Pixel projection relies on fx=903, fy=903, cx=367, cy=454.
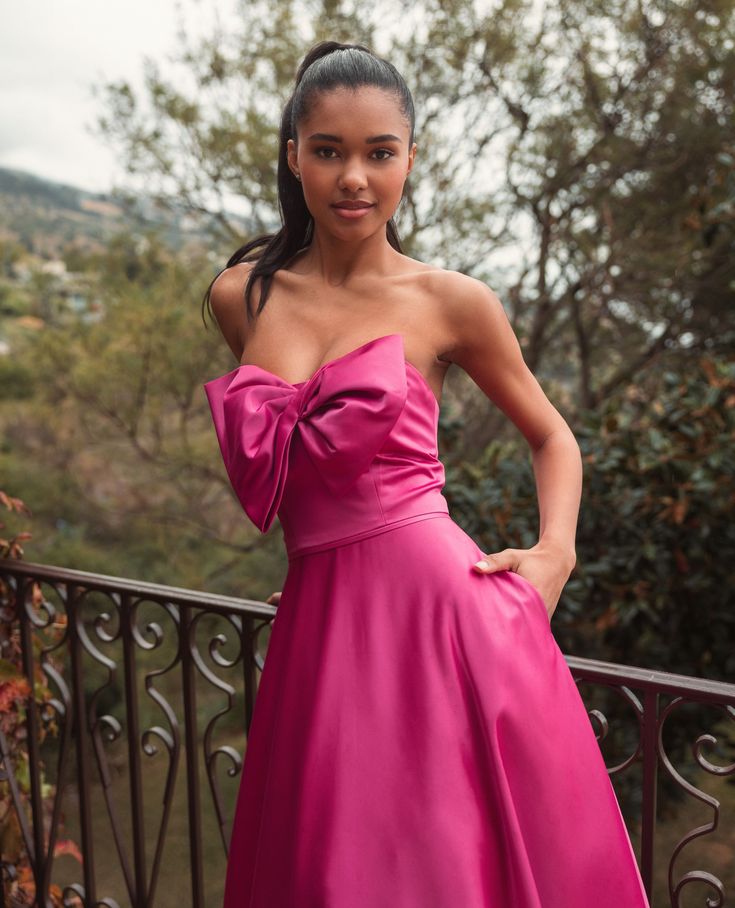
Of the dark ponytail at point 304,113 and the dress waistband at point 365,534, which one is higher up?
the dark ponytail at point 304,113

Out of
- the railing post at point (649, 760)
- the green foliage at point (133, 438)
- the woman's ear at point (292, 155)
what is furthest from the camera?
the green foliage at point (133, 438)

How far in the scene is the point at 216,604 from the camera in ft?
6.54

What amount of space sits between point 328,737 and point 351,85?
92cm

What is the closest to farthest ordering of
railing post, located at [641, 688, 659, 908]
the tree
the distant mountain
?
railing post, located at [641, 688, 659, 908], the tree, the distant mountain

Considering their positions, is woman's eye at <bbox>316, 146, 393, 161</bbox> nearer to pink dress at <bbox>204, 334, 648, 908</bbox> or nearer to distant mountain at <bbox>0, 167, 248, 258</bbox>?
pink dress at <bbox>204, 334, 648, 908</bbox>

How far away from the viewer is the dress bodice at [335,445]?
124 centimetres

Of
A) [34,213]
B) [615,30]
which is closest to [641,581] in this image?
[615,30]

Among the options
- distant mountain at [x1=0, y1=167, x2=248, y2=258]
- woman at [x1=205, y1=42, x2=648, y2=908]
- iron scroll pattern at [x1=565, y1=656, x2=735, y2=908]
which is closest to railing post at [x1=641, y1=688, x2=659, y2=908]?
iron scroll pattern at [x1=565, y1=656, x2=735, y2=908]

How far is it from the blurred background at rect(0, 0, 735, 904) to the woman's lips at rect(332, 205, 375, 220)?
4809mm

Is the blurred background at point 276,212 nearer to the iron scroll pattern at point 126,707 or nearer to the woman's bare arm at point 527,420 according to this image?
the iron scroll pattern at point 126,707

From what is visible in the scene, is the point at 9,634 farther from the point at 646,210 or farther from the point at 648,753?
the point at 646,210

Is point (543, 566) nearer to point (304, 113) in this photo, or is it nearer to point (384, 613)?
point (384, 613)

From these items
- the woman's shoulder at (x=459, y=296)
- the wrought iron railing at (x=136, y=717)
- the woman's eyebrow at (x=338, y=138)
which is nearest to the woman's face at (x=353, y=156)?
the woman's eyebrow at (x=338, y=138)

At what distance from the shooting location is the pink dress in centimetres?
117
